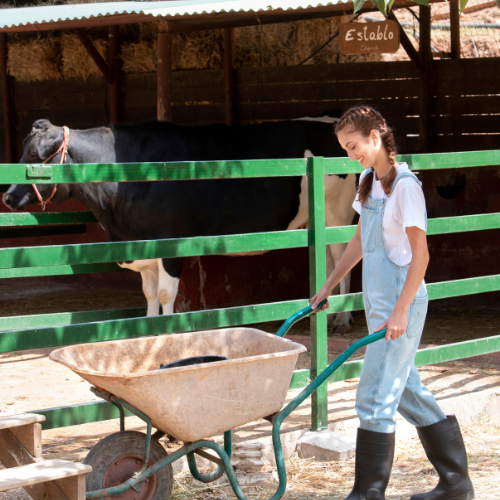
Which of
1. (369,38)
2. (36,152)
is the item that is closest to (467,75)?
(369,38)

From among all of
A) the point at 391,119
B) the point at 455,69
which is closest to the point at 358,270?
the point at 391,119

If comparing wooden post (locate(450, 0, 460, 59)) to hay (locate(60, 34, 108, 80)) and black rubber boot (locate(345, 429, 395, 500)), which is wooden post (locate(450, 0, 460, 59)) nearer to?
hay (locate(60, 34, 108, 80))

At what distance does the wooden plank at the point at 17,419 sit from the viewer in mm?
2699

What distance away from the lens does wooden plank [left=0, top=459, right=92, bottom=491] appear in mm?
2391

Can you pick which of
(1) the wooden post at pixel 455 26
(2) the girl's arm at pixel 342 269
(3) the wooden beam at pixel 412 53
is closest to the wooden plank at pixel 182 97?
(3) the wooden beam at pixel 412 53

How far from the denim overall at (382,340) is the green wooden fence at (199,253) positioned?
2.72 ft

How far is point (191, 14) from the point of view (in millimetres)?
5930

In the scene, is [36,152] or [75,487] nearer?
[75,487]

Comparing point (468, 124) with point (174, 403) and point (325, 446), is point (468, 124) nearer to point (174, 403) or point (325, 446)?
point (325, 446)

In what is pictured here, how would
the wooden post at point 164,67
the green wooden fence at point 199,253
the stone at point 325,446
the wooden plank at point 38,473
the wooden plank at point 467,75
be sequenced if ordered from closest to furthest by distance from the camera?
the wooden plank at point 38,473 → the green wooden fence at point 199,253 → the stone at point 325,446 → the wooden post at point 164,67 → the wooden plank at point 467,75

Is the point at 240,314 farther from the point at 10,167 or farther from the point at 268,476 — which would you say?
the point at 10,167

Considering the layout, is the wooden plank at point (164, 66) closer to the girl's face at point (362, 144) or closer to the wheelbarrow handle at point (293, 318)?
the wheelbarrow handle at point (293, 318)

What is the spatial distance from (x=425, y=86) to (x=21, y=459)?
5.98 m

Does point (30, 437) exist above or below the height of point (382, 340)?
below
